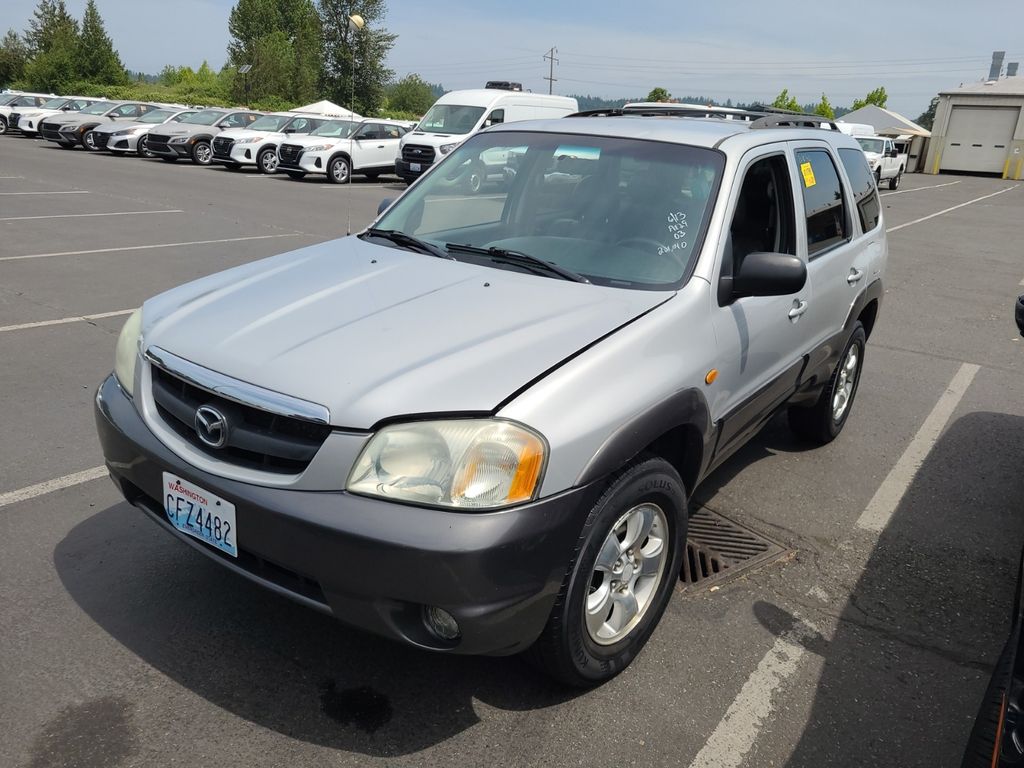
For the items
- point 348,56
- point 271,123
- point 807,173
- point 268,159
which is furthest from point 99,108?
point 348,56

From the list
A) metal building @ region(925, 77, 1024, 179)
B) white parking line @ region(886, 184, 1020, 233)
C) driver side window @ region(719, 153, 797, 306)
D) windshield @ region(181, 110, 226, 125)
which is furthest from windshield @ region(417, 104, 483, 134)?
metal building @ region(925, 77, 1024, 179)

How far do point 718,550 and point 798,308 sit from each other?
117 centimetres

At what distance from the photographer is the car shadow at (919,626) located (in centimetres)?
265

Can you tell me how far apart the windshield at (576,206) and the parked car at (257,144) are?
19.5 m

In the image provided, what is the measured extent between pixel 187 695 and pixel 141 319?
4.40 feet

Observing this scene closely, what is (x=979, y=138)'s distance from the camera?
5128 cm

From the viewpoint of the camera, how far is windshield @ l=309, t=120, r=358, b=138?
2141 centimetres

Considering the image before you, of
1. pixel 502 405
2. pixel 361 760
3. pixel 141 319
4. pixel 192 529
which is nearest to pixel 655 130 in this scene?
pixel 502 405

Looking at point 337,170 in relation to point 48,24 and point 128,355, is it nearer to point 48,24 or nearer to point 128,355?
point 128,355

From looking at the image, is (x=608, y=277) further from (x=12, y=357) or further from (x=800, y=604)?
(x=12, y=357)

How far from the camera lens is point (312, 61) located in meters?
78.1

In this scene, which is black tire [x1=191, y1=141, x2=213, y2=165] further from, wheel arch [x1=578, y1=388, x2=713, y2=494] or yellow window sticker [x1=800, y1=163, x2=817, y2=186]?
wheel arch [x1=578, y1=388, x2=713, y2=494]

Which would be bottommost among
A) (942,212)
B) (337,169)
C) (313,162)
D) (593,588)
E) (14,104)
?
(942,212)

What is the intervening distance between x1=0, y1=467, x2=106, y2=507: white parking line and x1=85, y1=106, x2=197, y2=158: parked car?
23.0 m
